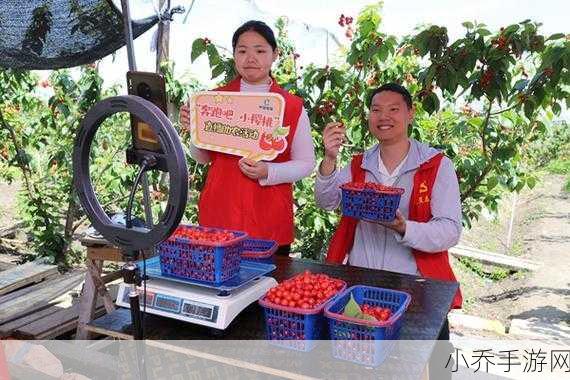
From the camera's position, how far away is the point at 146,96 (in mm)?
1211

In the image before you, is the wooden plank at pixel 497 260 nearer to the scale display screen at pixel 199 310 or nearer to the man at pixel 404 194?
the man at pixel 404 194

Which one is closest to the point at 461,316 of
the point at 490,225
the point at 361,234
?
the point at 361,234

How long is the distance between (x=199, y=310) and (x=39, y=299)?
7.94 ft

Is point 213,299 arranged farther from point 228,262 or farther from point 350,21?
point 350,21

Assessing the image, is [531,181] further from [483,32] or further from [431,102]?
[483,32]

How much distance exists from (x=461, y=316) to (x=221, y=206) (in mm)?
2684

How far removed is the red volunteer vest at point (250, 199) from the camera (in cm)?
222

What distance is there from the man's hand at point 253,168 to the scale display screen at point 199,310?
2.50 ft

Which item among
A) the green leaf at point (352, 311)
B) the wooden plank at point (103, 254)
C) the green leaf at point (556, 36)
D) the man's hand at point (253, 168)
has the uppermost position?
the green leaf at point (556, 36)

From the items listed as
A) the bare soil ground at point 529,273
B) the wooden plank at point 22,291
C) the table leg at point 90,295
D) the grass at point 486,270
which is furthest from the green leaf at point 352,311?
the grass at point 486,270

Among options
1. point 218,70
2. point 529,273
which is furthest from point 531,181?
point 529,273

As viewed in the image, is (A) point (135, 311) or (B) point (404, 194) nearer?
(A) point (135, 311)

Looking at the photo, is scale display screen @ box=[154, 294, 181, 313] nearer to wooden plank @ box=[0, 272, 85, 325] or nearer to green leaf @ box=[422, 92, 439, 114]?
wooden plank @ box=[0, 272, 85, 325]

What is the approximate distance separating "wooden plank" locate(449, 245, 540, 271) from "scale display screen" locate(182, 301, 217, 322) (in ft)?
16.8
